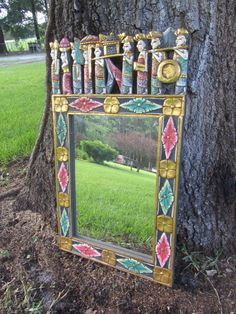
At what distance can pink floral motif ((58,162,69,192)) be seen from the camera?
1843 millimetres

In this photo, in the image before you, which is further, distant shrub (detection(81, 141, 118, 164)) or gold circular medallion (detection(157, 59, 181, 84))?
distant shrub (detection(81, 141, 118, 164))

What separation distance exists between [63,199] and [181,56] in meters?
0.94

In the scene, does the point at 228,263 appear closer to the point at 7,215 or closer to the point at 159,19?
the point at 159,19

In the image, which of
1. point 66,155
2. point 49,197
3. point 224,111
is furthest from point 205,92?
point 49,197

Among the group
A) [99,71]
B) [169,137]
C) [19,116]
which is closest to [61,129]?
[99,71]

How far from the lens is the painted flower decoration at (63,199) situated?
1.88 meters

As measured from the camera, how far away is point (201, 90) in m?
1.63

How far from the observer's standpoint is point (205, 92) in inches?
64.9

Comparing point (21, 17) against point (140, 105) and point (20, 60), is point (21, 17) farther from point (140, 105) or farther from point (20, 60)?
point (140, 105)

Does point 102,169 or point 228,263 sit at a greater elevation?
point 102,169

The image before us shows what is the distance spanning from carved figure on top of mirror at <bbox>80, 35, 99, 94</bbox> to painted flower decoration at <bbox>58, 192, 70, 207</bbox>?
1.83ft

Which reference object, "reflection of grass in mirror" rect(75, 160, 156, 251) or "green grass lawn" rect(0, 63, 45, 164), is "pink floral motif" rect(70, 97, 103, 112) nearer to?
"reflection of grass in mirror" rect(75, 160, 156, 251)

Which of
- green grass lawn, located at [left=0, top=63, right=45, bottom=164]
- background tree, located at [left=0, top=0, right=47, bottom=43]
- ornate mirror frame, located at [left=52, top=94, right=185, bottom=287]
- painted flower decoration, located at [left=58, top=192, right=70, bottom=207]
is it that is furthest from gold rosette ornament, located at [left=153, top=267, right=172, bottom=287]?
background tree, located at [left=0, top=0, right=47, bottom=43]

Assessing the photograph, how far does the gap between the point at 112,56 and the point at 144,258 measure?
37.0 inches
